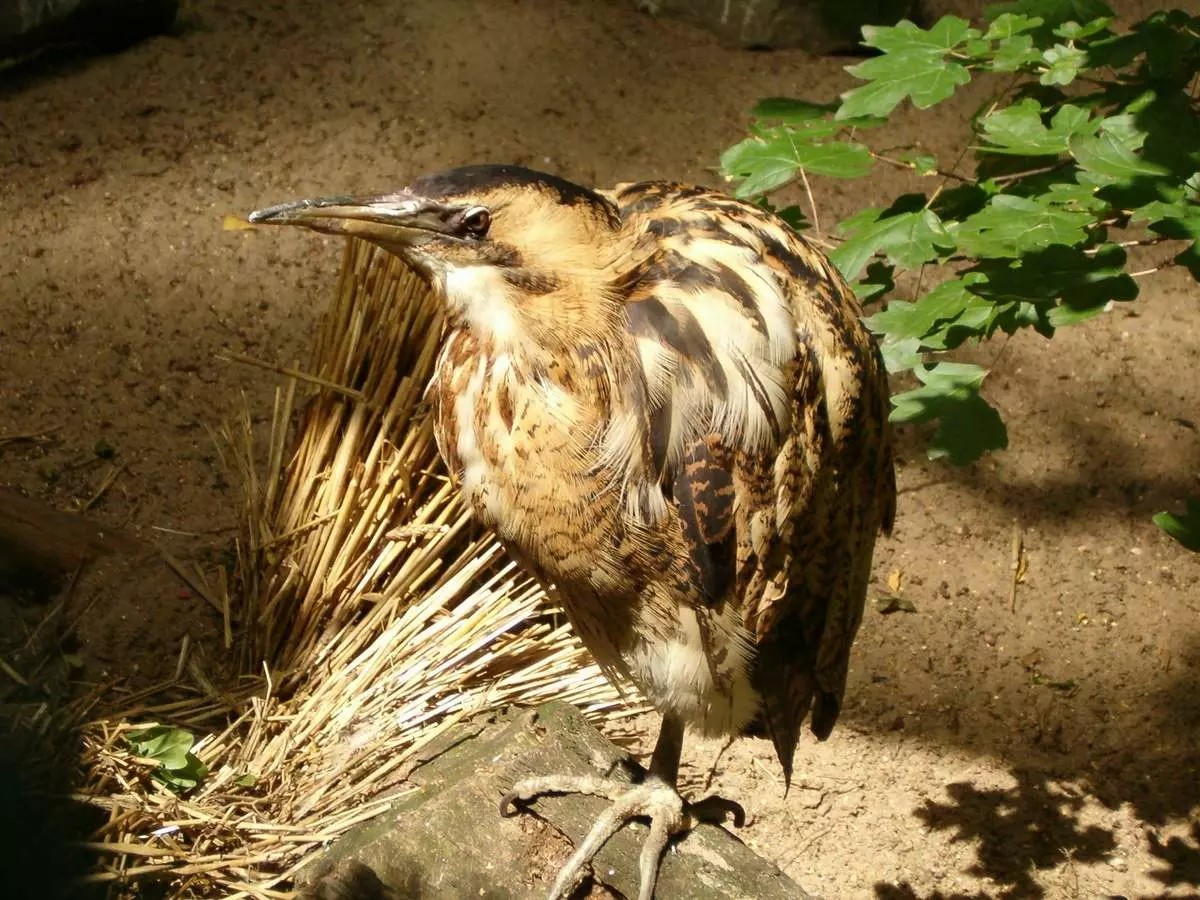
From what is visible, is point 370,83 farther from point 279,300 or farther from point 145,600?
point 145,600

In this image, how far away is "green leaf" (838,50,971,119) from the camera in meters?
2.37

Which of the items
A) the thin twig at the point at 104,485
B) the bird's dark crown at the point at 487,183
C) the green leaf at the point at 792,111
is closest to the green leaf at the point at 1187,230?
the green leaf at the point at 792,111

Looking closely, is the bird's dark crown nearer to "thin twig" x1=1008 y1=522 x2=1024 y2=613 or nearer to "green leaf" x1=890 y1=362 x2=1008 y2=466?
"green leaf" x1=890 y1=362 x2=1008 y2=466

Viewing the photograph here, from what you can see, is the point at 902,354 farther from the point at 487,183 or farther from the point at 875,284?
the point at 487,183

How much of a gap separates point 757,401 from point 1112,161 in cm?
67

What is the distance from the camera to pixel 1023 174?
2566 millimetres

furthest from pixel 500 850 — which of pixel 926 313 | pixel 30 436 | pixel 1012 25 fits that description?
pixel 30 436

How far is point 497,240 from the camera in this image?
2.15m

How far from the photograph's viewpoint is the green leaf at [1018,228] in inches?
82.4

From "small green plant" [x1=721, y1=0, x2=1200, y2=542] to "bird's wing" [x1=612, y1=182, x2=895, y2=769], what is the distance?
0.11 metres

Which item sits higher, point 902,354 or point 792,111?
point 792,111

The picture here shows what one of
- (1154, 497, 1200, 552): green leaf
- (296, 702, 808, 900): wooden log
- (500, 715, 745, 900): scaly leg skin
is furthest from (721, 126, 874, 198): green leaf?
(296, 702, 808, 900): wooden log

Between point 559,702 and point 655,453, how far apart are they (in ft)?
2.98

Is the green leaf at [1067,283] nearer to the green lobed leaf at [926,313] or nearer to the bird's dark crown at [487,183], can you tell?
the green lobed leaf at [926,313]
